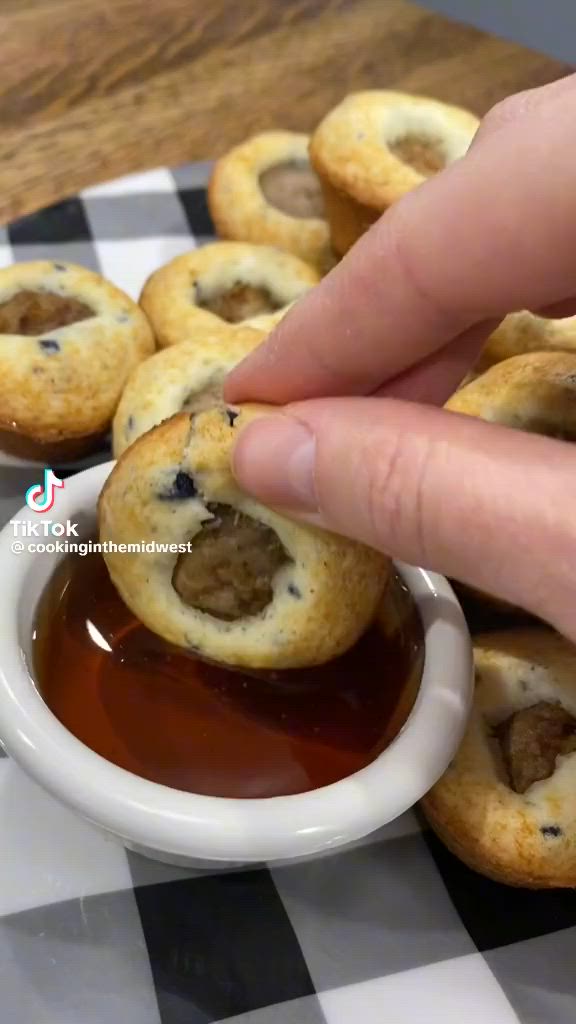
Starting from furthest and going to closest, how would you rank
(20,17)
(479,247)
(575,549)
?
(20,17) → (479,247) → (575,549)

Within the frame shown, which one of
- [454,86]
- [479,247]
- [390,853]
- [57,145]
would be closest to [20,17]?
[57,145]

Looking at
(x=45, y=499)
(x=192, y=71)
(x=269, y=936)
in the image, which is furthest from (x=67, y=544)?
(x=192, y=71)

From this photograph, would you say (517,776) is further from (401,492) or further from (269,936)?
(401,492)

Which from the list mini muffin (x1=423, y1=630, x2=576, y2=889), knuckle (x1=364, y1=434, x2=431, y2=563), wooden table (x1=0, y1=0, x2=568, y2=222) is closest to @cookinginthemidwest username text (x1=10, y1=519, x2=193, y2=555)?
knuckle (x1=364, y1=434, x2=431, y2=563)

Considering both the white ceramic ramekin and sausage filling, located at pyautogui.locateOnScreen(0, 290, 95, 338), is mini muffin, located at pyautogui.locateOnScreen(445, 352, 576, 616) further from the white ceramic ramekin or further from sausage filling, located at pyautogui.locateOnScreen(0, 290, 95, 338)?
sausage filling, located at pyautogui.locateOnScreen(0, 290, 95, 338)

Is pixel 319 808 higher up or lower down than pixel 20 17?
lower down

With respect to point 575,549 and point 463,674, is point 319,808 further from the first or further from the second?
point 575,549

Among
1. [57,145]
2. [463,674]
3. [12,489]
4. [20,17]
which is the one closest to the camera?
[463,674]

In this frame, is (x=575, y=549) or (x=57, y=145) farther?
(x=57, y=145)
